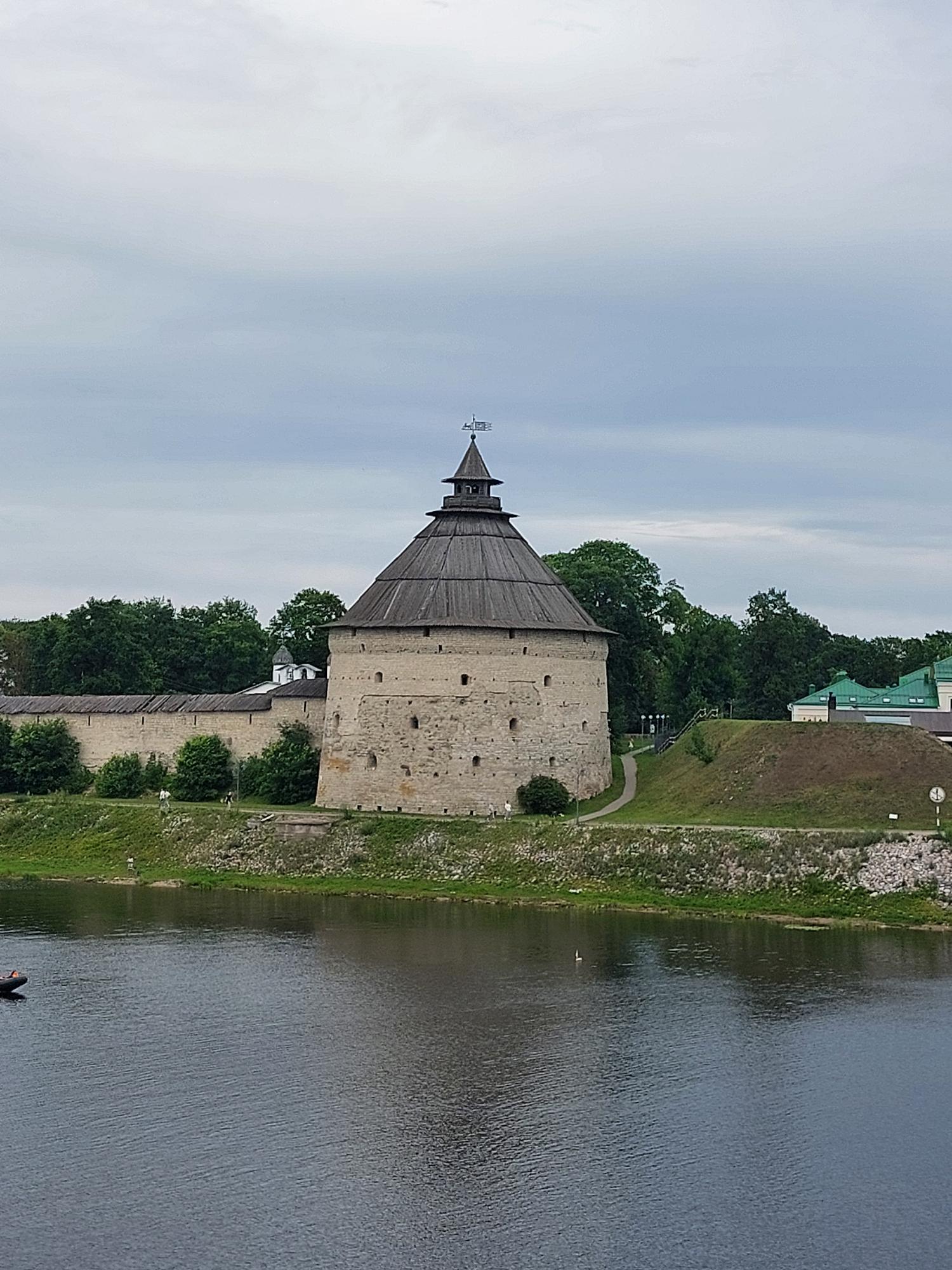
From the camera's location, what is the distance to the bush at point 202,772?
49062mm

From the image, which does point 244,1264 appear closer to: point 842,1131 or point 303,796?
point 842,1131

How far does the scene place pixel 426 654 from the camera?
45438mm

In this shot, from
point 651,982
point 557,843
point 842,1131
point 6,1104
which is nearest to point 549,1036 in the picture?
point 651,982

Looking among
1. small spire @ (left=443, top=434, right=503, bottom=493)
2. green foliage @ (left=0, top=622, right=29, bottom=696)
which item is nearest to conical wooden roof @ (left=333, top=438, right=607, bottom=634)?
small spire @ (left=443, top=434, right=503, bottom=493)

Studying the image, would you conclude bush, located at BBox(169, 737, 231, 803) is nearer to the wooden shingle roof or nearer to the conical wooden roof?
the wooden shingle roof

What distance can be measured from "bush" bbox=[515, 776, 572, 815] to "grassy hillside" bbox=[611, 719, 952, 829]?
1721 mm

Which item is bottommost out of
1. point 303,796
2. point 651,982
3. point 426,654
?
point 651,982

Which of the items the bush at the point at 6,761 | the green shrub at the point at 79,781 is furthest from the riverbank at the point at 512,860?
the bush at the point at 6,761

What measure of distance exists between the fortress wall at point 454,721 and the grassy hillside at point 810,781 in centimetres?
295

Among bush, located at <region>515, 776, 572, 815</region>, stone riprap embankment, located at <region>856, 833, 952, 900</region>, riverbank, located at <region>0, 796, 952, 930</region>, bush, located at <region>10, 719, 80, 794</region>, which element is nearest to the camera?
stone riprap embankment, located at <region>856, 833, 952, 900</region>

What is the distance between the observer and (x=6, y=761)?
51938 mm

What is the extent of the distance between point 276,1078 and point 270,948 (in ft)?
29.7

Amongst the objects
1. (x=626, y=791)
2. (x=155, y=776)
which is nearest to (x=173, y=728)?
(x=155, y=776)

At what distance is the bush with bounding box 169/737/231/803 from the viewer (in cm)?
4906
